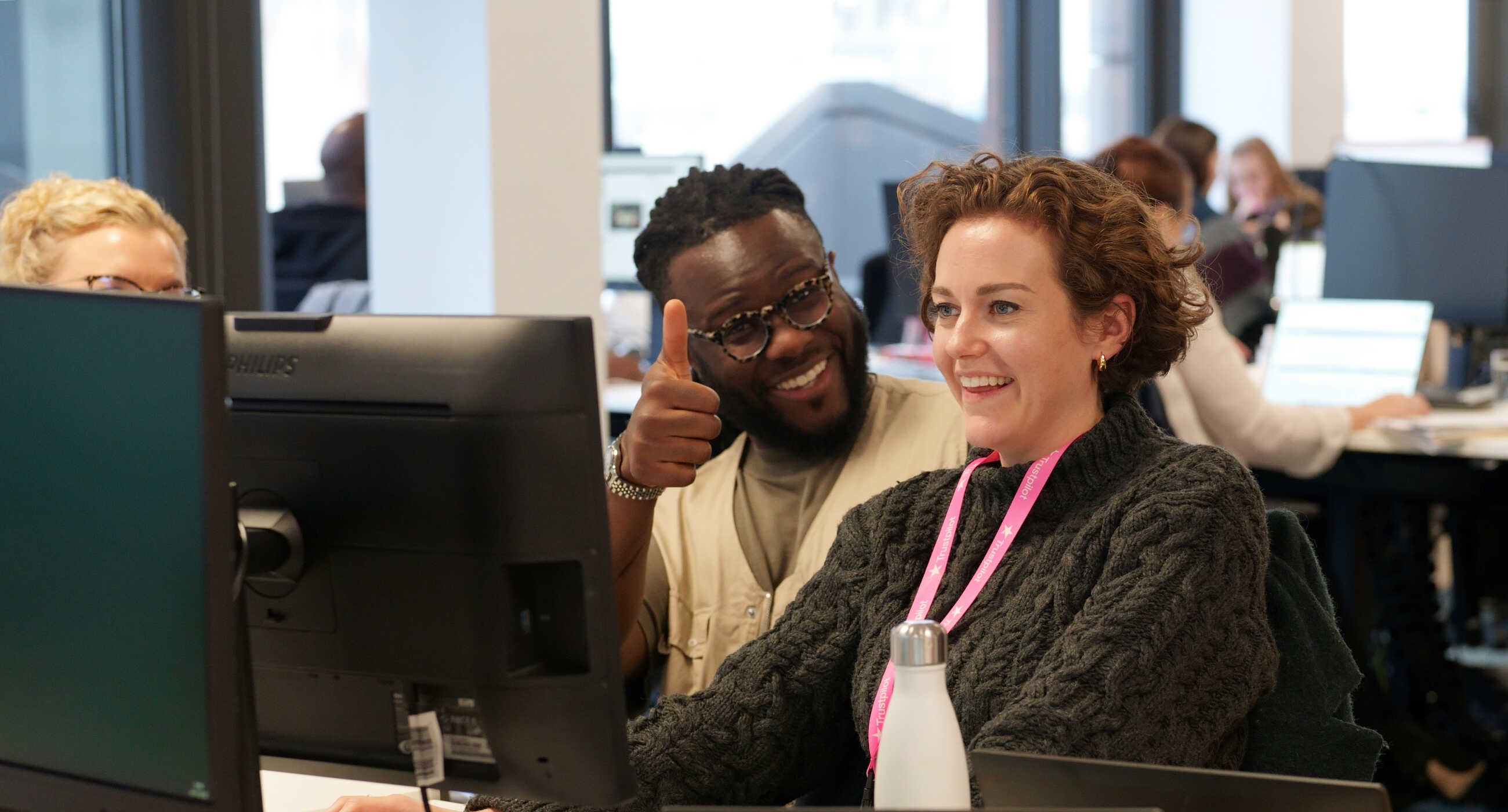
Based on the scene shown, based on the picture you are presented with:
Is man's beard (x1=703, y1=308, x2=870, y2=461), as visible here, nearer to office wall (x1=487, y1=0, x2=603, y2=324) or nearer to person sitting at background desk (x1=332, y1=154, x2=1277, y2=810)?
person sitting at background desk (x1=332, y1=154, x2=1277, y2=810)

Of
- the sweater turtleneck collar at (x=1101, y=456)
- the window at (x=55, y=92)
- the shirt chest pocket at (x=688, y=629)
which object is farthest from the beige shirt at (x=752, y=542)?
the window at (x=55, y=92)

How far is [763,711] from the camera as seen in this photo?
4.42 ft

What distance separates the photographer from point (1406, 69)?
7.88 m

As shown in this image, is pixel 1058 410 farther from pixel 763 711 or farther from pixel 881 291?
pixel 881 291

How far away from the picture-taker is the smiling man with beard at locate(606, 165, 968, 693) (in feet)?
5.57

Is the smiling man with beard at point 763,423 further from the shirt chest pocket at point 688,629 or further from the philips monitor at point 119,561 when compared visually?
the philips monitor at point 119,561

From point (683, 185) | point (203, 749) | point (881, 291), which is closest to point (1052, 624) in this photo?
point (203, 749)

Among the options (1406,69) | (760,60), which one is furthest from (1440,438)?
(1406,69)

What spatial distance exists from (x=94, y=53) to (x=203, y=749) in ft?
7.54

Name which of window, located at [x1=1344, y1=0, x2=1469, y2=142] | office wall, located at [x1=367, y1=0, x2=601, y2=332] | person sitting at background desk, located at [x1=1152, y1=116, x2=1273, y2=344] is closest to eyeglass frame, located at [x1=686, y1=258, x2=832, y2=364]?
office wall, located at [x1=367, y1=0, x2=601, y2=332]

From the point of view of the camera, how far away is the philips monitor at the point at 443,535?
96 cm

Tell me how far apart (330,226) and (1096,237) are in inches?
91.0

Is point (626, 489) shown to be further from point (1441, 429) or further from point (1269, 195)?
point (1269, 195)

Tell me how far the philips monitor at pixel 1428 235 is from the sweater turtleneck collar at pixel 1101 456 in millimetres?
2545
